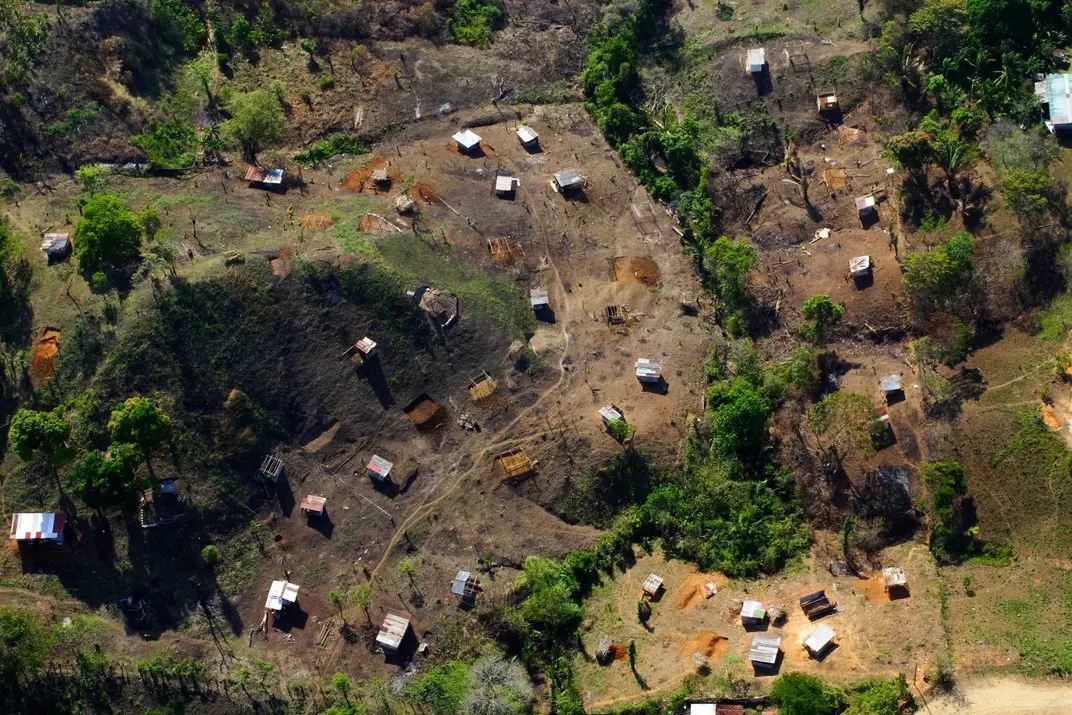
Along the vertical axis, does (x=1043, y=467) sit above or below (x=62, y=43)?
below

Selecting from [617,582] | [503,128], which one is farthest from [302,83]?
[617,582]

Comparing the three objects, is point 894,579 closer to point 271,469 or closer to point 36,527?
point 271,469

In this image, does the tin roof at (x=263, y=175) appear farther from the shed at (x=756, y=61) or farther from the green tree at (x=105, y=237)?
the shed at (x=756, y=61)

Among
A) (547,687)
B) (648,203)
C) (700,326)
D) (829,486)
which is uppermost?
(648,203)

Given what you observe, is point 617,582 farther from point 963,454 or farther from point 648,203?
point 648,203

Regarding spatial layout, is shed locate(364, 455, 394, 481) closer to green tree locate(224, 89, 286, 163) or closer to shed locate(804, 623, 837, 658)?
green tree locate(224, 89, 286, 163)
